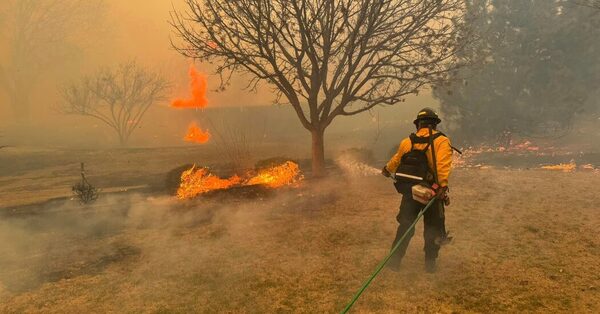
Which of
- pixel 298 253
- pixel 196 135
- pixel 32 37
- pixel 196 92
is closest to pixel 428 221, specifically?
pixel 298 253

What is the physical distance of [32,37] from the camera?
4759cm

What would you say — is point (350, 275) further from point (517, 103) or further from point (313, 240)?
point (517, 103)

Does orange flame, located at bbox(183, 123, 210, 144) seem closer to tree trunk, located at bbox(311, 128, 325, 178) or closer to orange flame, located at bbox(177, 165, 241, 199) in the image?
orange flame, located at bbox(177, 165, 241, 199)

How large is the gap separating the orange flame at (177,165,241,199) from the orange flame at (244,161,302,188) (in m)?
0.86

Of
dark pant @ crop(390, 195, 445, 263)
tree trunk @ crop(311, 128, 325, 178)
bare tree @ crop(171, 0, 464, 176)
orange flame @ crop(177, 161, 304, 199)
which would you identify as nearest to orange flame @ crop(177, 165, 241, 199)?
orange flame @ crop(177, 161, 304, 199)

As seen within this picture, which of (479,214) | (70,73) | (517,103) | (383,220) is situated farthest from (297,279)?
(70,73)

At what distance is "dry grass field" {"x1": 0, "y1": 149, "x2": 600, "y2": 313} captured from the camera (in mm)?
4707

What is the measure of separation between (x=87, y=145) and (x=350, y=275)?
36419 millimetres

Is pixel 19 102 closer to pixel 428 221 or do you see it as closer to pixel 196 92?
pixel 196 92

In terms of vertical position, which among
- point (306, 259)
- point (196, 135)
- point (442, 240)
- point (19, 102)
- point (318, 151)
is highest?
point (19, 102)

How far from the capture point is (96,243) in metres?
6.95

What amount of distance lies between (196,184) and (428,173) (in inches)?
299

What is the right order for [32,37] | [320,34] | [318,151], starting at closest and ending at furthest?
[320,34], [318,151], [32,37]

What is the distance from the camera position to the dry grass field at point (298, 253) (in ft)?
15.4
